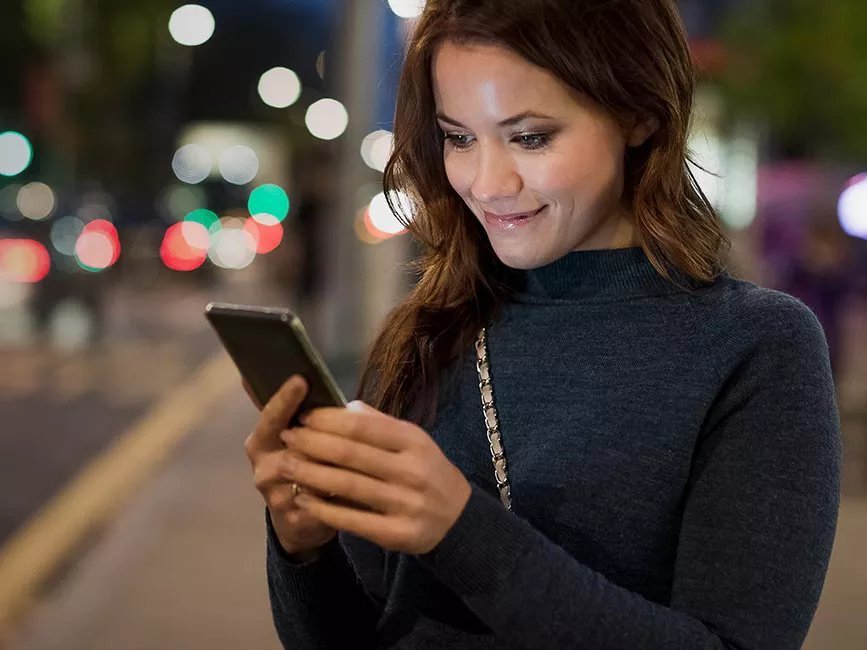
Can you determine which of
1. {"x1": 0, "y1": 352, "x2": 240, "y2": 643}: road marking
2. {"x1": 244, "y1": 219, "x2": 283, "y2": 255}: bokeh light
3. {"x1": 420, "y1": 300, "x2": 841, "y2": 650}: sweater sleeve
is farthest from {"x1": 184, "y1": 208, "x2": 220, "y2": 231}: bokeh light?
{"x1": 420, "y1": 300, "x2": 841, "y2": 650}: sweater sleeve

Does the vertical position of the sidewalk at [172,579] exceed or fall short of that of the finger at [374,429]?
it falls short

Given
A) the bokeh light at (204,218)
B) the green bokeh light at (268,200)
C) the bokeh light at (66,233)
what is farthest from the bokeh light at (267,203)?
the bokeh light at (66,233)

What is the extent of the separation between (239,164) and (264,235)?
1114 inches

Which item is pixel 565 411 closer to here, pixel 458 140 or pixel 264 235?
pixel 458 140

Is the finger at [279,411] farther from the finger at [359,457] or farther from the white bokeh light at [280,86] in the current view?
the white bokeh light at [280,86]

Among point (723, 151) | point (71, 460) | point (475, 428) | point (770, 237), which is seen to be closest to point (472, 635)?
point (475, 428)

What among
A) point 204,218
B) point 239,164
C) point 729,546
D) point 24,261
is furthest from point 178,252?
point 239,164

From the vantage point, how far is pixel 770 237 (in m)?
11.0

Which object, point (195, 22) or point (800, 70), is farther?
point (195, 22)

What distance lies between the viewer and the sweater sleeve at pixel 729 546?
1428 millimetres

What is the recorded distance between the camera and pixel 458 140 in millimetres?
1798

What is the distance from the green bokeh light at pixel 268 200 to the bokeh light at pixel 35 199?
7961mm

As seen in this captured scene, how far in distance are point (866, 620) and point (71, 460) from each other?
18.6ft

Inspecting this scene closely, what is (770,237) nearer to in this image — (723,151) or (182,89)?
(723,151)
